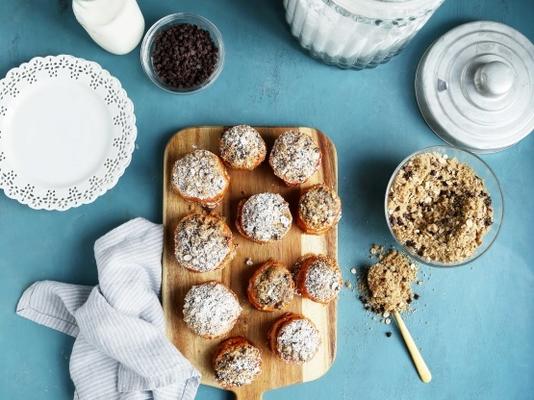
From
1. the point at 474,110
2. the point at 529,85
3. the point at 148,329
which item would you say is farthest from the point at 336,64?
the point at 148,329

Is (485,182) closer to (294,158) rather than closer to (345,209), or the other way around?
(345,209)

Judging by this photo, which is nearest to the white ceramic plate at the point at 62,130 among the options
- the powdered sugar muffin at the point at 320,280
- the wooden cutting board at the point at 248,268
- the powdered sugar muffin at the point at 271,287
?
the wooden cutting board at the point at 248,268

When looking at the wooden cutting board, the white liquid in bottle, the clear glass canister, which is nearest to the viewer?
the clear glass canister

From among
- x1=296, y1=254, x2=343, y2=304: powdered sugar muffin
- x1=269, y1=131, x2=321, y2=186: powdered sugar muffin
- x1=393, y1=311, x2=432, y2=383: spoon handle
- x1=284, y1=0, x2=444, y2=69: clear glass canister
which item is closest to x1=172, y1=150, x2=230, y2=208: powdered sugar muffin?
x1=269, y1=131, x2=321, y2=186: powdered sugar muffin

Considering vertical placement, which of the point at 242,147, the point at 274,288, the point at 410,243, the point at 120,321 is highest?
the point at 242,147

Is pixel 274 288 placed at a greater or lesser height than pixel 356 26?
lesser

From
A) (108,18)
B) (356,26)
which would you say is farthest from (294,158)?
(108,18)

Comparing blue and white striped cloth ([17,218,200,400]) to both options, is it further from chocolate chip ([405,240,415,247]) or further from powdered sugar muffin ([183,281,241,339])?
chocolate chip ([405,240,415,247])
